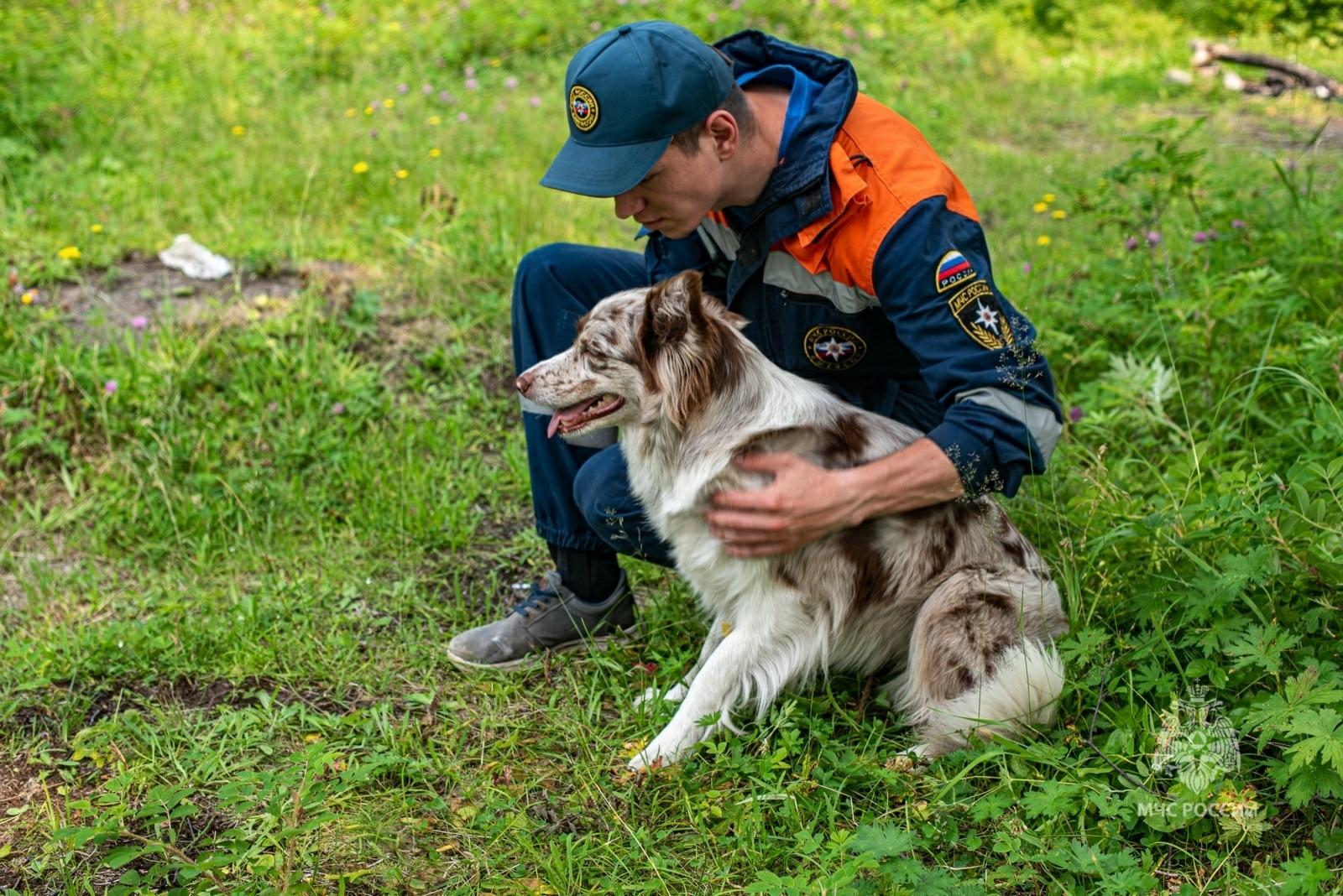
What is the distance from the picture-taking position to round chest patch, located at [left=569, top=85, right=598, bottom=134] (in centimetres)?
264

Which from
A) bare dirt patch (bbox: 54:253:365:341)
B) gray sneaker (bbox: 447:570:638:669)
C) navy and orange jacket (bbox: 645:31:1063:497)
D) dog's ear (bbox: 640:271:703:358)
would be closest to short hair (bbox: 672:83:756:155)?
navy and orange jacket (bbox: 645:31:1063:497)

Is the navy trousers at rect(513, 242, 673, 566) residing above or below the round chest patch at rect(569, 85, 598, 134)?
below

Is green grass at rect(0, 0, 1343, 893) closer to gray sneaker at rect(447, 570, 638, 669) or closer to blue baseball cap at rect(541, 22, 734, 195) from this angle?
gray sneaker at rect(447, 570, 638, 669)

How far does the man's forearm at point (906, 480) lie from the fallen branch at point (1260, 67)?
22.5 ft

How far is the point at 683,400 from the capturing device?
2736 millimetres

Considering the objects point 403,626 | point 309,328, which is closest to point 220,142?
point 309,328

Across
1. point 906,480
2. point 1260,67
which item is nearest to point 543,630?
point 906,480

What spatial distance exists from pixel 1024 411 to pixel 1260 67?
874 cm

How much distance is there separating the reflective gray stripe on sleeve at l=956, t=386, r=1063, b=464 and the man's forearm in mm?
154

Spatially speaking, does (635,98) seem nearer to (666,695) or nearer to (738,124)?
(738,124)

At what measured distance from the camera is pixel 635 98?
2.58 meters

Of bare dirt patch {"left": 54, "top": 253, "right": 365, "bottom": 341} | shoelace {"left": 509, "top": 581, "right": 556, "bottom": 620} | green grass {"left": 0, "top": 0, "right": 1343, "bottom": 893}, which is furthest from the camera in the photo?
bare dirt patch {"left": 54, "top": 253, "right": 365, "bottom": 341}

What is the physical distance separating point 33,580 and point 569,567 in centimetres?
193

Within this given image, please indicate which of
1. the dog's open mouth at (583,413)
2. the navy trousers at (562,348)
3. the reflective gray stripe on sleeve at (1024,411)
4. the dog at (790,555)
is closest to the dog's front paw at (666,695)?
the dog at (790,555)
